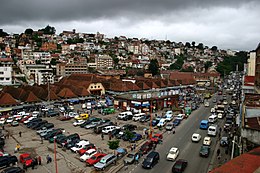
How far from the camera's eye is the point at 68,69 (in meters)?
73.9

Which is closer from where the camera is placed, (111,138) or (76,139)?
(76,139)

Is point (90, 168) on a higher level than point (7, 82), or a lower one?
lower

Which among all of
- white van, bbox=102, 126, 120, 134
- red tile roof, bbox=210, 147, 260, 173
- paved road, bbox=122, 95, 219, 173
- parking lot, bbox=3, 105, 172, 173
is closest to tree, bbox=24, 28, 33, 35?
parking lot, bbox=3, 105, 172, 173

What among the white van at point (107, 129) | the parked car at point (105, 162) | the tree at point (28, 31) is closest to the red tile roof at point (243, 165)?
the parked car at point (105, 162)

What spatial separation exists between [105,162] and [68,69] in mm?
61626

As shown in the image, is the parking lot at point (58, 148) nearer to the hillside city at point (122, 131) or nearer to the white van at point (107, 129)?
the hillside city at point (122, 131)

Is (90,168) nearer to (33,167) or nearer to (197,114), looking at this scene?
(33,167)

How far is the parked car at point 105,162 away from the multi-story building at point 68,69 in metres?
59.7

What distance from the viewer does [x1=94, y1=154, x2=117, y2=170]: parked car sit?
1603 cm

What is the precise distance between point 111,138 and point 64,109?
50.7 feet

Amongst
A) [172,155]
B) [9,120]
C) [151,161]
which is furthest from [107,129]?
[9,120]

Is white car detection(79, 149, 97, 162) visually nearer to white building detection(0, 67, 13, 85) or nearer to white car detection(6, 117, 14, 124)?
white car detection(6, 117, 14, 124)

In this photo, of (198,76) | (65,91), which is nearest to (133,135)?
(65,91)

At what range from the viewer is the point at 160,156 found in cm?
1852
